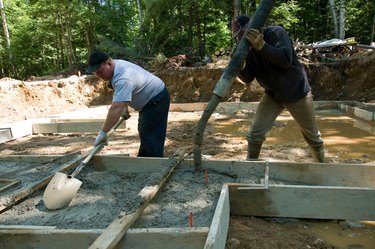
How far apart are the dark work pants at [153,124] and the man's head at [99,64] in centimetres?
59

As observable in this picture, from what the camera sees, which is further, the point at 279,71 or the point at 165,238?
the point at 279,71

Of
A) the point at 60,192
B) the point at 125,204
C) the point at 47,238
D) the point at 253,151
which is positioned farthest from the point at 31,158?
the point at 253,151

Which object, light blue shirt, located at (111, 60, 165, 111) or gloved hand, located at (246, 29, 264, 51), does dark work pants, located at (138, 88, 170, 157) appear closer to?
light blue shirt, located at (111, 60, 165, 111)

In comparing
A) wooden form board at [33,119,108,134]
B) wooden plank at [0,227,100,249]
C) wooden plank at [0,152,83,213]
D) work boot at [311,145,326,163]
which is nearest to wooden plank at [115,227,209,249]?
wooden plank at [0,227,100,249]

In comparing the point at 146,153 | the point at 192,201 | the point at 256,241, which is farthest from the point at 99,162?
the point at 256,241

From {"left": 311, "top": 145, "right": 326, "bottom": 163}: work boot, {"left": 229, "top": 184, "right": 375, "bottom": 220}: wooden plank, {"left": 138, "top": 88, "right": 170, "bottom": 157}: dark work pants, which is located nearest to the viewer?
{"left": 229, "top": 184, "right": 375, "bottom": 220}: wooden plank

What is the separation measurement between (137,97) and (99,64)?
0.55 m

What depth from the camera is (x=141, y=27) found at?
653 inches

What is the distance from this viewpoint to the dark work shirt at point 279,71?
3059mm

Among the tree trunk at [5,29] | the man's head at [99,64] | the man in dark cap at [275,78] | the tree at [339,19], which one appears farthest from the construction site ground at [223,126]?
the tree trunk at [5,29]

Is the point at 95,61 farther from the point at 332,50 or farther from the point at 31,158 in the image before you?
the point at 332,50

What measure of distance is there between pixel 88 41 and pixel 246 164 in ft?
58.9

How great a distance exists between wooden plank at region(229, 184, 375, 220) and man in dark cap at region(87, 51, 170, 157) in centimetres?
128

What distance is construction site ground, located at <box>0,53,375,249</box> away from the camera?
2.66 m
